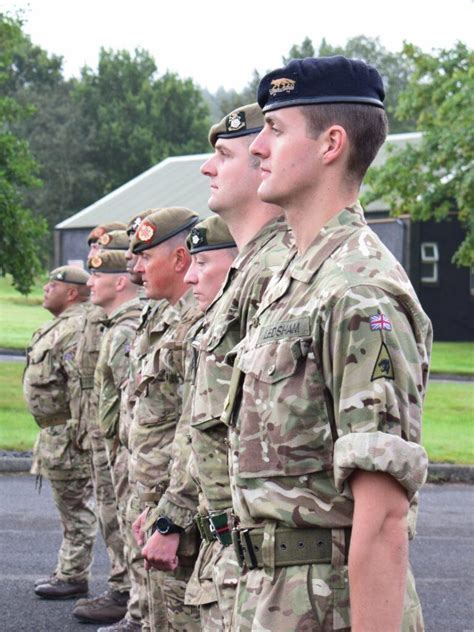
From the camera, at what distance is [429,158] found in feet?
97.3

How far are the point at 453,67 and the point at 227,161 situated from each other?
2758cm

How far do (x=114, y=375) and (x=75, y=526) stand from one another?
172cm

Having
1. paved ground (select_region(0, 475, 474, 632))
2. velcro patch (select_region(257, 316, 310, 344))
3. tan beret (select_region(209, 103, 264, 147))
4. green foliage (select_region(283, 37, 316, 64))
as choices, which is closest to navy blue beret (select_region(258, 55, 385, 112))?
velcro patch (select_region(257, 316, 310, 344))

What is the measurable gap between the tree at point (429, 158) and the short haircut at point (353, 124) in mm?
25085

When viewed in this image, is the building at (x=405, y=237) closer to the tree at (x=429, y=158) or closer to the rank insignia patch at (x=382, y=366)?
the tree at (x=429, y=158)

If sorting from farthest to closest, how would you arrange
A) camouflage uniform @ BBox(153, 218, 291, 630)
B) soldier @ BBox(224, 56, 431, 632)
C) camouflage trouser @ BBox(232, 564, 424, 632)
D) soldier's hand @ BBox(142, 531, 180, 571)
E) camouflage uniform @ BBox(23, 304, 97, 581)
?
camouflage uniform @ BBox(23, 304, 97, 581)
soldier's hand @ BBox(142, 531, 180, 571)
camouflage uniform @ BBox(153, 218, 291, 630)
camouflage trouser @ BBox(232, 564, 424, 632)
soldier @ BBox(224, 56, 431, 632)

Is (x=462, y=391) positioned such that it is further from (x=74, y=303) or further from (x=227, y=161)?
(x=227, y=161)

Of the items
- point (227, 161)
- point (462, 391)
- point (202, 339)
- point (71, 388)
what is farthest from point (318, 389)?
point (462, 391)

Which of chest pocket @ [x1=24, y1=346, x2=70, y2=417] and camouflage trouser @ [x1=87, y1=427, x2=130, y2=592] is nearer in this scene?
camouflage trouser @ [x1=87, y1=427, x2=130, y2=592]

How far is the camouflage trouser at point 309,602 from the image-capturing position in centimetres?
257

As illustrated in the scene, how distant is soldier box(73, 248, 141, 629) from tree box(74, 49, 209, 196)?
198ft

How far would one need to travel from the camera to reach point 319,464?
8.49 ft

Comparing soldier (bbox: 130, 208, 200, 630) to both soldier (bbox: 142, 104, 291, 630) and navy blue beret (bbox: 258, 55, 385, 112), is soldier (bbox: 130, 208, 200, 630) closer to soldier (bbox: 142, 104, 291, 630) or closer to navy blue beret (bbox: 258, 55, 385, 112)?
soldier (bbox: 142, 104, 291, 630)

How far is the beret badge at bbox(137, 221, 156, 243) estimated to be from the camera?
19.4 ft
